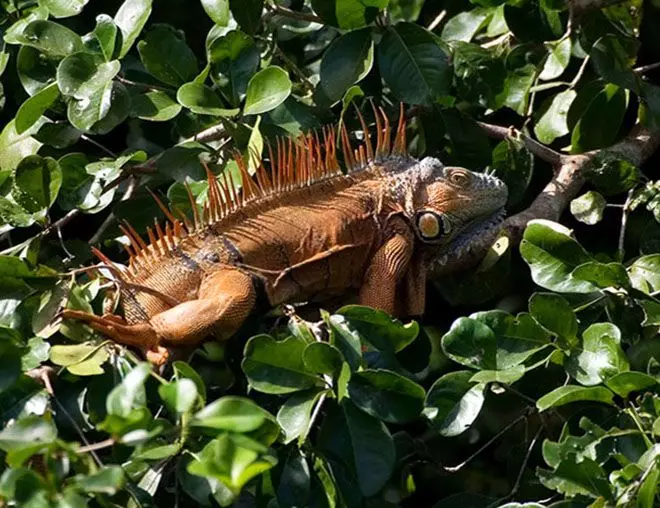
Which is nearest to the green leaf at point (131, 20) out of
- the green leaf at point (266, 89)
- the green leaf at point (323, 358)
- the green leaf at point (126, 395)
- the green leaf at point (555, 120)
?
the green leaf at point (266, 89)

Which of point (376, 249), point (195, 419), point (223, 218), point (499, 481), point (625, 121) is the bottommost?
point (499, 481)

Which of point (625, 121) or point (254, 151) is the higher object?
point (254, 151)

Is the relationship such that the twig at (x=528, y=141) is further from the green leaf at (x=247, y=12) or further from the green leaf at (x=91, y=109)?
the green leaf at (x=91, y=109)

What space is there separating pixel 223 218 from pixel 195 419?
4.70 ft

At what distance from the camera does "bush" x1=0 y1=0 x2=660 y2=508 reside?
3.55 m

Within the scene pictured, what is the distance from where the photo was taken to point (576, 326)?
12.9ft

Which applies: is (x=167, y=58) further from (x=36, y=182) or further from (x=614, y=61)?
(x=614, y=61)

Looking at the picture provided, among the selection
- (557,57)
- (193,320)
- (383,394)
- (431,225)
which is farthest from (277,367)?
(557,57)

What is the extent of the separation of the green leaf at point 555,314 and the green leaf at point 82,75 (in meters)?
1.31

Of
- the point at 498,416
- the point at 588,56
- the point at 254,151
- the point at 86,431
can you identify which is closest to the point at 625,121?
the point at 588,56

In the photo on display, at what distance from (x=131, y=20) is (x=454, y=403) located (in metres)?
1.47

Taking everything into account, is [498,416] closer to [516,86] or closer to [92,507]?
[516,86]

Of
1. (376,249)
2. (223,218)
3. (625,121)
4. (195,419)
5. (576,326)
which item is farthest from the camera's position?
(625,121)

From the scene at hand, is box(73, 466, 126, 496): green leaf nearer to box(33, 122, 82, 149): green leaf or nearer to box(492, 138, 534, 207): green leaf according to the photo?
box(33, 122, 82, 149): green leaf
